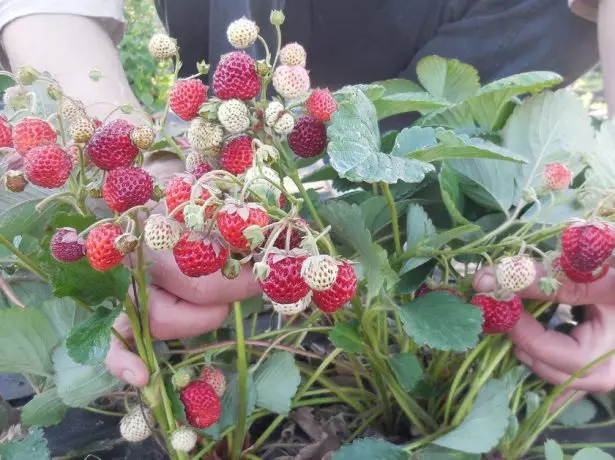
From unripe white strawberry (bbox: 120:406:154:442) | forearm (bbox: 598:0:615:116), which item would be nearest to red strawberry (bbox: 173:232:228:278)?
unripe white strawberry (bbox: 120:406:154:442)

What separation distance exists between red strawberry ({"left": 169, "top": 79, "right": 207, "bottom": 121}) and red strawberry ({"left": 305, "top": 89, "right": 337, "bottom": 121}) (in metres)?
0.07

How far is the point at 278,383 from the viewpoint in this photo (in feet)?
1.77

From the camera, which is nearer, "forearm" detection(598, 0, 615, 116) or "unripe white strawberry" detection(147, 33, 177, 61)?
"unripe white strawberry" detection(147, 33, 177, 61)

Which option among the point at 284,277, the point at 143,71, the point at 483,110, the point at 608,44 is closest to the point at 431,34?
the point at 608,44

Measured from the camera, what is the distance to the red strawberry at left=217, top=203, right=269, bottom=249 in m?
0.31

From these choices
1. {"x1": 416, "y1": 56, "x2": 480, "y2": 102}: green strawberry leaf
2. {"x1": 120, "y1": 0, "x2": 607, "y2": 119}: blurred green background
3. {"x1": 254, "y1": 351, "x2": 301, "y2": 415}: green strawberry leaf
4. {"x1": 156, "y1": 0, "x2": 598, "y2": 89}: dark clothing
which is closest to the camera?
{"x1": 254, "y1": 351, "x2": 301, "y2": 415}: green strawberry leaf

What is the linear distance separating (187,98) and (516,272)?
0.81 feet

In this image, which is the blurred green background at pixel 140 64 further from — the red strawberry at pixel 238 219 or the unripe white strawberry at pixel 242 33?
the red strawberry at pixel 238 219

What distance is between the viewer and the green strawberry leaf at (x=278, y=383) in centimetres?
53

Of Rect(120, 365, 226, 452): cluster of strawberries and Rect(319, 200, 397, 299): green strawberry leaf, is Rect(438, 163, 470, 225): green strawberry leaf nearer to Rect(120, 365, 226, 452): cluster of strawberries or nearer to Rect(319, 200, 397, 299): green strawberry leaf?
Rect(319, 200, 397, 299): green strawberry leaf

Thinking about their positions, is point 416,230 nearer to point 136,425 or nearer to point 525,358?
point 525,358

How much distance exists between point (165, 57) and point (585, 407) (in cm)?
50

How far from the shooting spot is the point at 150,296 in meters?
0.49

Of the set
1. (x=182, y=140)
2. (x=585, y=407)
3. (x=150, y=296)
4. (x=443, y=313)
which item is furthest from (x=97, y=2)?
(x=585, y=407)
